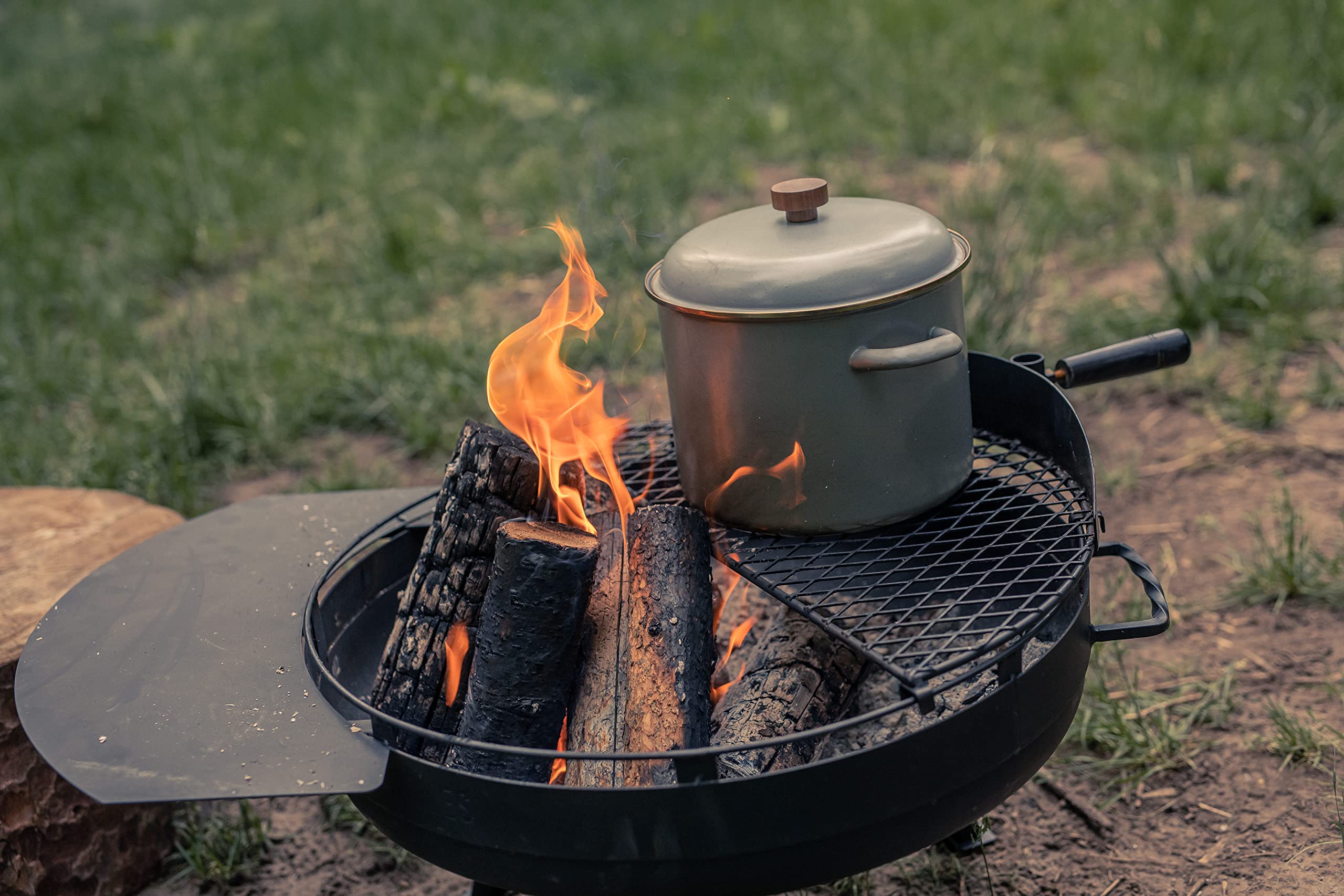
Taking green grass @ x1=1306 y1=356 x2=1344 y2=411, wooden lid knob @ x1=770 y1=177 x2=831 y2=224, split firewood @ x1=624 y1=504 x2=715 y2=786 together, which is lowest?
green grass @ x1=1306 y1=356 x2=1344 y2=411

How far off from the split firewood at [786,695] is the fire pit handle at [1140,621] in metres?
0.41

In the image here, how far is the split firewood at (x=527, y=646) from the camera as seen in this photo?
1566 millimetres

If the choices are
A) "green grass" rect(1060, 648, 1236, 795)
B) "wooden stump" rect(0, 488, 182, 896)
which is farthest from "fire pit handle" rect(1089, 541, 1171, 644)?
"wooden stump" rect(0, 488, 182, 896)

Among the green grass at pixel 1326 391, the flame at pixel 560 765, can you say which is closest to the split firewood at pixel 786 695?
the flame at pixel 560 765

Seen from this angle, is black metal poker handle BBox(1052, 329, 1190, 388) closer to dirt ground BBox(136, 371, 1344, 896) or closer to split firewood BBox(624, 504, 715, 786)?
split firewood BBox(624, 504, 715, 786)

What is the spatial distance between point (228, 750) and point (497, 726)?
374 mm

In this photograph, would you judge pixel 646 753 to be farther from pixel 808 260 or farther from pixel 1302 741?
pixel 1302 741

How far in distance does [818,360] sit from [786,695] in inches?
22.3

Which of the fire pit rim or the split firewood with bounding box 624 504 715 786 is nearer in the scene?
the fire pit rim

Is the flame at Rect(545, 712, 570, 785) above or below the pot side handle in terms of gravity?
below

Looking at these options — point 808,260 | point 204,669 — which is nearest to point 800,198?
point 808,260

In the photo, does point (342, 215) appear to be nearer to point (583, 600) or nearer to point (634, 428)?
point (634, 428)

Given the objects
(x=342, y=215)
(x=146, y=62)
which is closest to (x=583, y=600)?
(x=342, y=215)

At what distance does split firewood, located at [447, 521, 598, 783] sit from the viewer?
1566mm
